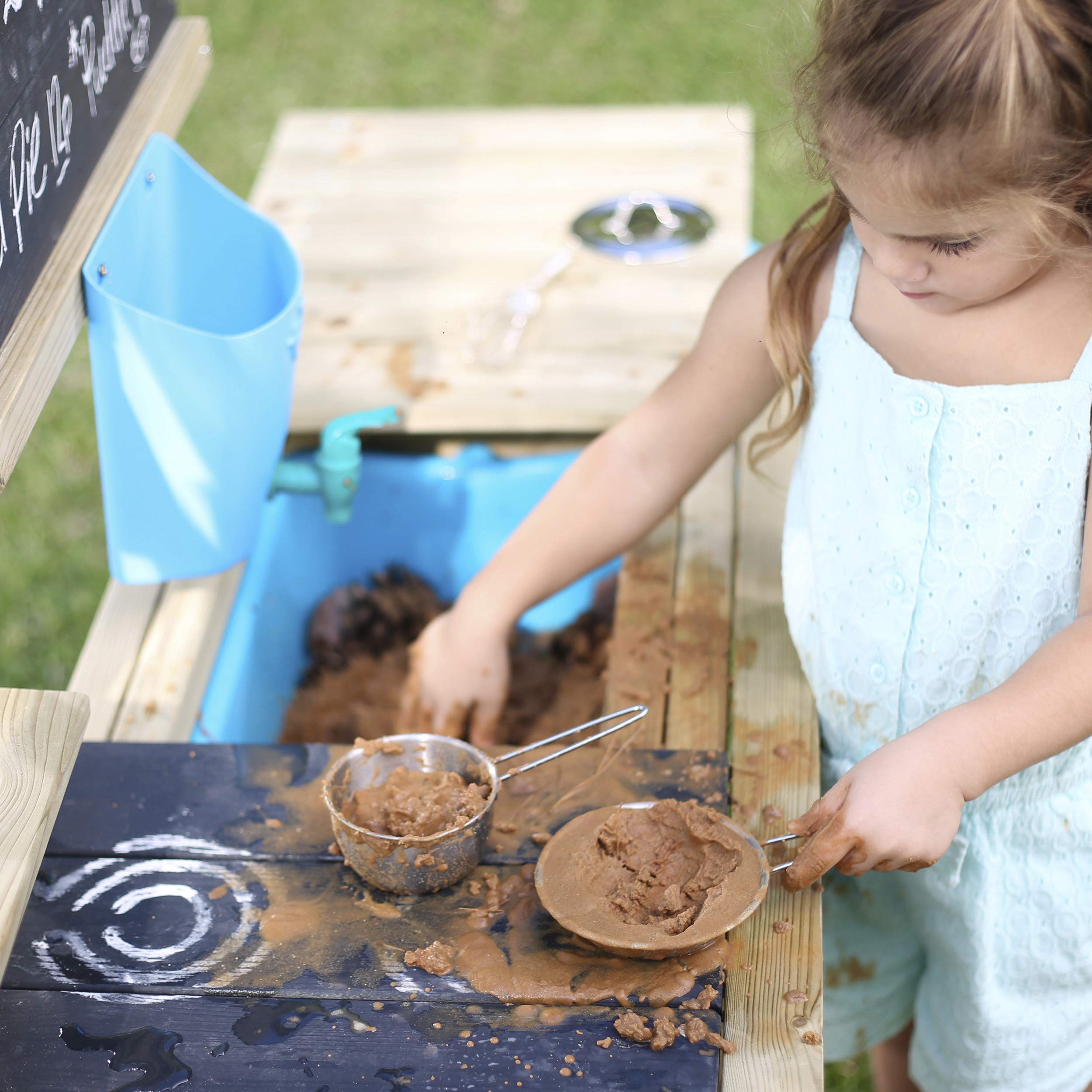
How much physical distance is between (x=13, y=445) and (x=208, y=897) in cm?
43

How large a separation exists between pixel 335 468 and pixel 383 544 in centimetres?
36

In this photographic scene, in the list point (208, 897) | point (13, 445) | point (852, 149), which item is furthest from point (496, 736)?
point (852, 149)

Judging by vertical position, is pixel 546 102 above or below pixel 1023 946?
below

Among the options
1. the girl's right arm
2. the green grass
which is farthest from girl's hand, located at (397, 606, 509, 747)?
the green grass

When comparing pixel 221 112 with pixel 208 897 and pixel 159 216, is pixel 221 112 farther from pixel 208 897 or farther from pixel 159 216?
pixel 208 897

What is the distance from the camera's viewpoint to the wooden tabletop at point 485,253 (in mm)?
2047

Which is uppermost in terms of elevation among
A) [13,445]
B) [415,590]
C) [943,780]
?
[13,445]

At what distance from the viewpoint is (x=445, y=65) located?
4.87 metres

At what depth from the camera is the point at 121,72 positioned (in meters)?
1.56

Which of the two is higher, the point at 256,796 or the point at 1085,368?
the point at 1085,368

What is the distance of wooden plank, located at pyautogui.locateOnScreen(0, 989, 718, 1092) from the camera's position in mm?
965

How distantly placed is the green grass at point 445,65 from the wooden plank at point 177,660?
1661 millimetres

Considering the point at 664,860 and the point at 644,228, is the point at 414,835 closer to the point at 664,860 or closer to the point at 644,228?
the point at 664,860

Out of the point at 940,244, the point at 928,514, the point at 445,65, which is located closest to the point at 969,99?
the point at 940,244
